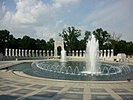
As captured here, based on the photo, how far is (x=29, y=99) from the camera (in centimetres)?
1281

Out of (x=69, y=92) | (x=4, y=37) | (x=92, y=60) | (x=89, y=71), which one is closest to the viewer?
(x=69, y=92)

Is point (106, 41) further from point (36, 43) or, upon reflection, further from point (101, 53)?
point (36, 43)

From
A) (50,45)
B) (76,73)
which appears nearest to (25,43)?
(50,45)

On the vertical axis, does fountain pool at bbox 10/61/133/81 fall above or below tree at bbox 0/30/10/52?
below

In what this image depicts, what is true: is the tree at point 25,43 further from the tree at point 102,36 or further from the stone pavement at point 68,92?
the stone pavement at point 68,92

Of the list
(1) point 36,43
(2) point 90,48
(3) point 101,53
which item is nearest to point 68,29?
(1) point 36,43

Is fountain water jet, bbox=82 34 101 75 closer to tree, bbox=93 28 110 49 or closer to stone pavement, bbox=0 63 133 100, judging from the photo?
stone pavement, bbox=0 63 133 100

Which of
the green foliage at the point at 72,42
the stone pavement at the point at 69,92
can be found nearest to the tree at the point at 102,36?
the green foliage at the point at 72,42

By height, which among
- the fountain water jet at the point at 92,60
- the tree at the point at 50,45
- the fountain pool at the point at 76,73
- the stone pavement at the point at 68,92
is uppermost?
the tree at the point at 50,45

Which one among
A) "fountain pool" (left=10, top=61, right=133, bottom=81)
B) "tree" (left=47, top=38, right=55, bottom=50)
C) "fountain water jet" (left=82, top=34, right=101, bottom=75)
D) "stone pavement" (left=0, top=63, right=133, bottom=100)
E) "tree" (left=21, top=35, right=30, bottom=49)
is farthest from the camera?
"tree" (left=47, top=38, right=55, bottom=50)

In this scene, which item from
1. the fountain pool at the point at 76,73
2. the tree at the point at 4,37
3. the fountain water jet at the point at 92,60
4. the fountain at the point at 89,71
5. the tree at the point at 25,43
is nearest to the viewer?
the fountain pool at the point at 76,73

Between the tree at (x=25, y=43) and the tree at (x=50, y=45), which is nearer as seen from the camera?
the tree at (x=25, y=43)

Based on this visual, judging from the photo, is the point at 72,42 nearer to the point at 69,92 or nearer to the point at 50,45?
the point at 50,45

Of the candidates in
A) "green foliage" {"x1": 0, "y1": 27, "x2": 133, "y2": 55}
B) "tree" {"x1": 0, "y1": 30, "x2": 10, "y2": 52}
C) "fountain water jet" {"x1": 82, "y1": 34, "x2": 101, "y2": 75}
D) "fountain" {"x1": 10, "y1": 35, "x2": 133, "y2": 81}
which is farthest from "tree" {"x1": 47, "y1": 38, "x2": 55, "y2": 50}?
"fountain water jet" {"x1": 82, "y1": 34, "x2": 101, "y2": 75}
